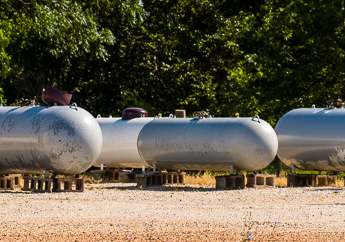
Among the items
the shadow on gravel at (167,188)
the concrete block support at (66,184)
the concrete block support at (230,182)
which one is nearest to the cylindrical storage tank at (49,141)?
the concrete block support at (66,184)

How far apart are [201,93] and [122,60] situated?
3.78 meters

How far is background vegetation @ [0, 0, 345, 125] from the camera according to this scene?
81.3 feet

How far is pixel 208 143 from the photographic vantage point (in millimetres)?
17047

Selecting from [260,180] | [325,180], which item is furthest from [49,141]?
[325,180]

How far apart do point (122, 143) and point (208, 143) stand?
12.9ft

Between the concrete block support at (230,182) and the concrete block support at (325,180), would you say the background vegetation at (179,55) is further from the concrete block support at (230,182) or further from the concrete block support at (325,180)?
the concrete block support at (230,182)

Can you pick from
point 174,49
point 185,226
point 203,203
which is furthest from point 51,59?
point 185,226

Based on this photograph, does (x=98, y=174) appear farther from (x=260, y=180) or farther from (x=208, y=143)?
(x=260, y=180)

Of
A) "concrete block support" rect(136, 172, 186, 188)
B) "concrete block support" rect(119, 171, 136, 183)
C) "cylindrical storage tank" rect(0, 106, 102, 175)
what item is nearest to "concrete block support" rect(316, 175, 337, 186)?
"concrete block support" rect(136, 172, 186, 188)

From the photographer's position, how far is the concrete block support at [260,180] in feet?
57.4

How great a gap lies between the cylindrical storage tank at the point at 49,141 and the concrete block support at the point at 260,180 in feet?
13.7

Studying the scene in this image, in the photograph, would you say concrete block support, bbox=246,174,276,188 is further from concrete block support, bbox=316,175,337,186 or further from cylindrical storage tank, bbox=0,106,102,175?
cylindrical storage tank, bbox=0,106,102,175

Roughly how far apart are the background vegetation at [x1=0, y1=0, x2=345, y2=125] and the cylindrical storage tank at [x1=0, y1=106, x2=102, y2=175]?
751 cm

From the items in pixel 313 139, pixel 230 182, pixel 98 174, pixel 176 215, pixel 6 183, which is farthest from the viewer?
pixel 98 174
